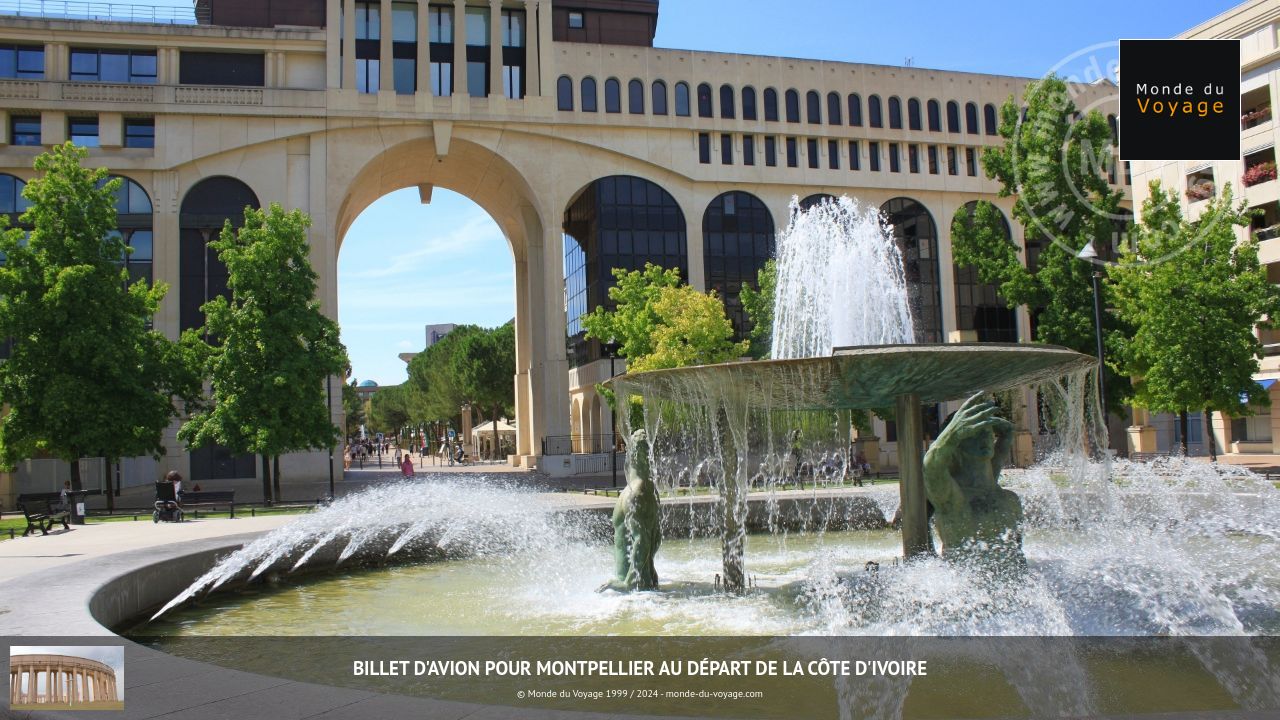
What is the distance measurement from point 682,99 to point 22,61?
29.1 meters

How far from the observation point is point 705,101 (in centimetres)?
4688

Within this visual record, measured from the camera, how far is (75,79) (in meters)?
40.5

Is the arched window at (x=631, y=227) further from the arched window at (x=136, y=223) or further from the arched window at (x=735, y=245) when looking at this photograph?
the arched window at (x=136, y=223)

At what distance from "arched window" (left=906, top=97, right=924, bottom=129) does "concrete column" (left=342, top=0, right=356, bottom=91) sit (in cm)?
2792

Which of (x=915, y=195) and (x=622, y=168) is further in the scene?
(x=915, y=195)

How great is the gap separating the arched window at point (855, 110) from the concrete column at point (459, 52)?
773 inches

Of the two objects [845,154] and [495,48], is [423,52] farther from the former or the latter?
[845,154]

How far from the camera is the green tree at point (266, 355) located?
28.5 m

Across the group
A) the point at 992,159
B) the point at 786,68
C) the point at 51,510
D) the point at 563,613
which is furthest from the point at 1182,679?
the point at 786,68

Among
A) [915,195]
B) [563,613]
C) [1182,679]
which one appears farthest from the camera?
[915,195]

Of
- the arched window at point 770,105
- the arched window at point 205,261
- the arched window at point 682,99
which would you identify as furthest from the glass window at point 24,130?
the arched window at point 770,105

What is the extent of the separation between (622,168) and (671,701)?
41.2 metres

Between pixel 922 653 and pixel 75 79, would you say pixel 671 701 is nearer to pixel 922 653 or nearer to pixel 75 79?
pixel 922 653

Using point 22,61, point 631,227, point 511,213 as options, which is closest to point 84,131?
point 22,61
